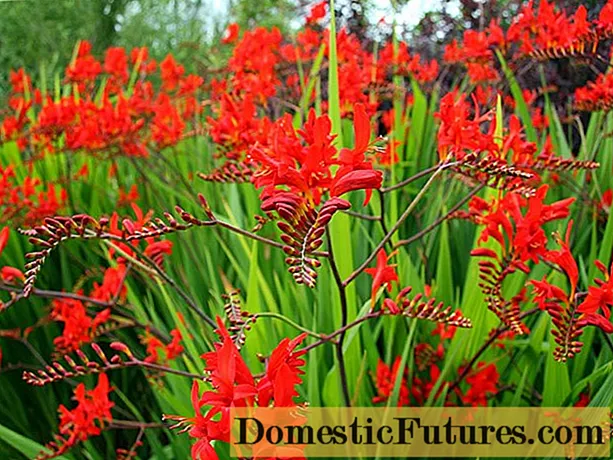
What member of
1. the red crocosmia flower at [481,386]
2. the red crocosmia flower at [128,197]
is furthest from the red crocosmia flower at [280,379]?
the red crocosmia flower at [128,197]

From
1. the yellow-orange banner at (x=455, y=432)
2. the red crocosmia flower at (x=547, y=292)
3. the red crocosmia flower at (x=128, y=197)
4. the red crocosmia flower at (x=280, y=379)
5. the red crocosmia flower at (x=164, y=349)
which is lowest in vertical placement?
the yellow-orange banner at (x=455, y=432)

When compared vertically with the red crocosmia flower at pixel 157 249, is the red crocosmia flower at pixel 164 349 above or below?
below

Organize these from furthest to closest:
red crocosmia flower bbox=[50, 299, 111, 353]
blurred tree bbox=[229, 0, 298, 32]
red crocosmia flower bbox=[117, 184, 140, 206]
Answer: blurred tree bbox=[229, 0, 298, 32] → red crocosmia flower bbox=[117, 184, 140, 206] → red crocosmia flower bbox=[50, 299, 111, 353]

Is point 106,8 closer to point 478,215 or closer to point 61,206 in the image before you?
point 61,206

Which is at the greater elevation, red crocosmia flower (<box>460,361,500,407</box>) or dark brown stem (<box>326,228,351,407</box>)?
dark brown stem (<box>326,228,351,407</box>)

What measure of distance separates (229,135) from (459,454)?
796mm

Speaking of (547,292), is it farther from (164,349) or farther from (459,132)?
(164,349)

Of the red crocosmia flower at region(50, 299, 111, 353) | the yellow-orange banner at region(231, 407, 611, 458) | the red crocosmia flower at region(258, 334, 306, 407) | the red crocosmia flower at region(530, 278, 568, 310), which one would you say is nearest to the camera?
the red crocosmia flower at region(258, 334, 306, 407)

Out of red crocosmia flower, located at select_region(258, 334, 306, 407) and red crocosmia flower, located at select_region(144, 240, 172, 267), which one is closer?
red crocosmia flower, located at select_region(258, 334, 306, 407)

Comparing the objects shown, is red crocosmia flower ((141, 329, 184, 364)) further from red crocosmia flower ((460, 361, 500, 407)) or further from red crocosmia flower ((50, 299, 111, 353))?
red crocosmia flower ((460, 361, 500, 407))

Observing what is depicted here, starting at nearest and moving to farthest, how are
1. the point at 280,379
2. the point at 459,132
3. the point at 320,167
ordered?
the point at 280,379
the point at 320,167
the point at 459,132

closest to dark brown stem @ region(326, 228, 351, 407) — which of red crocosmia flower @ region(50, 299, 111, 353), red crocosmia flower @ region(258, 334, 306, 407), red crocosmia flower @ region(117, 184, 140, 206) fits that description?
red crocosmia flower @ region(258, 334, 306, 407)

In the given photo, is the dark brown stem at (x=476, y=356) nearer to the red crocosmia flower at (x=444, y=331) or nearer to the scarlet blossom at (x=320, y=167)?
the red crocosmia flower at (x=444, y=331)

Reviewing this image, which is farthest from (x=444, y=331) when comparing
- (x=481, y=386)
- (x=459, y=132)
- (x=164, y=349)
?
(x=164, y=349)
